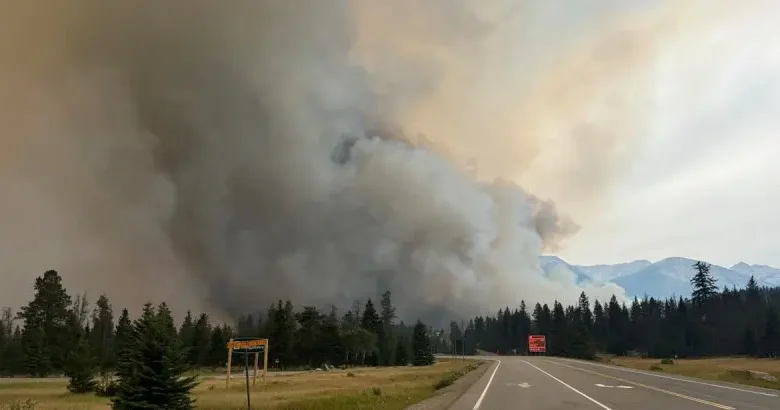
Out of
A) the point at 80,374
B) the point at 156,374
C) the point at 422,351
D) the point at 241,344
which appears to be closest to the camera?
the point at 156,374

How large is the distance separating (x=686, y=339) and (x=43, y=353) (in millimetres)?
165706

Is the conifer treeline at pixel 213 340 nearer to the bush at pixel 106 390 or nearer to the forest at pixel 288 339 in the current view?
the forest at pixel 288 339

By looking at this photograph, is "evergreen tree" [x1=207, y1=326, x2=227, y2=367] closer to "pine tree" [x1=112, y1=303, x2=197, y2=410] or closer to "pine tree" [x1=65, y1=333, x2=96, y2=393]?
"pine tree" [x1=65, y1=333, x2=96, y2=393]

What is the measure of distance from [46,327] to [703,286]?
181 metres

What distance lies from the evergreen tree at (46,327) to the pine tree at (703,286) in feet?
572

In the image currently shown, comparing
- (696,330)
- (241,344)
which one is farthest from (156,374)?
(696,330)

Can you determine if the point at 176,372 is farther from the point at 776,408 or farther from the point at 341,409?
the point at 776,408

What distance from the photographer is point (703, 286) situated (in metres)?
181

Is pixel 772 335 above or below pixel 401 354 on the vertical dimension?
above

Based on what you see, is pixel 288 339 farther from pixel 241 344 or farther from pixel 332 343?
pixel 241 344

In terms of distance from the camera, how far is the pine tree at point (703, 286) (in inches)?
7077

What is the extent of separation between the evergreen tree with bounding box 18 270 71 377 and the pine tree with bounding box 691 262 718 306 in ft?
572

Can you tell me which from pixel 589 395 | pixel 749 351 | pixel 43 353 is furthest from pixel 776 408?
pixel 749 351

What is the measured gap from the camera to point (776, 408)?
21234 mm
